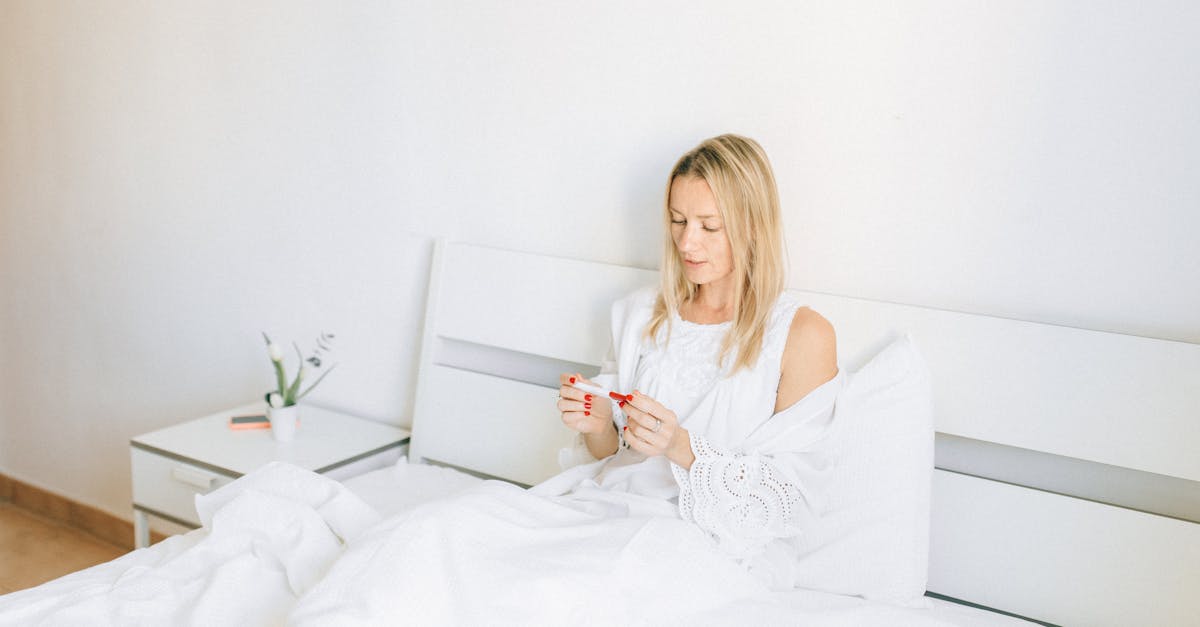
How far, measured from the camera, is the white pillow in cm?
158

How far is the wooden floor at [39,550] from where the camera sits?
2576 millimetres

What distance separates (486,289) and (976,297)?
3.52 feet

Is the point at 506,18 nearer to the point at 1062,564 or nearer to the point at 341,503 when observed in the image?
the point at 341,503

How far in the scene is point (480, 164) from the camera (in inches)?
85.3

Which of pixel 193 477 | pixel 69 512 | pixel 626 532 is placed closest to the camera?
pixel 626 532

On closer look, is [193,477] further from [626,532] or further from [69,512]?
[69,512]

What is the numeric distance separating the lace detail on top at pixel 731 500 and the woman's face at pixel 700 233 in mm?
325

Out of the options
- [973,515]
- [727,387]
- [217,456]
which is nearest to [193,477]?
[217,456]

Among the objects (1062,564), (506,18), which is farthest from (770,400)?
(506,18)

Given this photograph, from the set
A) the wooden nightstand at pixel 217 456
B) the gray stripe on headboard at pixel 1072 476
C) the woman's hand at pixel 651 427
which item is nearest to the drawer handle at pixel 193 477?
the wooden nightstand at pixel 217 456

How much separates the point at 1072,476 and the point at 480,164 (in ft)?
4.65

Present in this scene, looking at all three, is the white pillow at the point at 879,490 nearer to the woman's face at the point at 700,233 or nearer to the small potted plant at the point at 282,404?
the woman's face at the point at 700,233

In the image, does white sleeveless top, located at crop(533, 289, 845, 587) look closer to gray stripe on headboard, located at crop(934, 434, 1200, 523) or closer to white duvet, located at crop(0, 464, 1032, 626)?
white duvet, located at crop(0, 464, 1032, 626)

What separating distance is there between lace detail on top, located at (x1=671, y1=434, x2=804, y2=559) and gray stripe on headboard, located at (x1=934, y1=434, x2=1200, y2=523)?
15.9 inches
